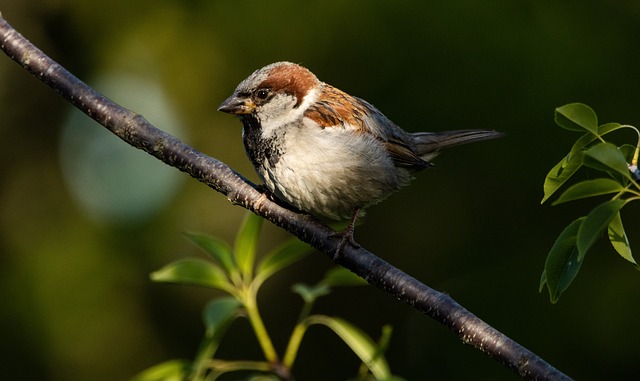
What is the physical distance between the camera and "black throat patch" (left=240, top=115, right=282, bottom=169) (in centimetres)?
285

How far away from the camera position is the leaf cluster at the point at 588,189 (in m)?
1.33

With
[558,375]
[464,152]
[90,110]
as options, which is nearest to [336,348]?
[464,152]

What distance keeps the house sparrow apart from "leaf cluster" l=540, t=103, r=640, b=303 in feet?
4.24

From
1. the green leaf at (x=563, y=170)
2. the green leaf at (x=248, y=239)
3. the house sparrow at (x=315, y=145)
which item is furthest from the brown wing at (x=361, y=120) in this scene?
the green leaf at (x=563, y=170)

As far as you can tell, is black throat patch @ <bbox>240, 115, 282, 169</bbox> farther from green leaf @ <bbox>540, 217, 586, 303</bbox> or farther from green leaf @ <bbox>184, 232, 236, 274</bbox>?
green leaf @ <bbox>540, 217, 586, 303</bbox>

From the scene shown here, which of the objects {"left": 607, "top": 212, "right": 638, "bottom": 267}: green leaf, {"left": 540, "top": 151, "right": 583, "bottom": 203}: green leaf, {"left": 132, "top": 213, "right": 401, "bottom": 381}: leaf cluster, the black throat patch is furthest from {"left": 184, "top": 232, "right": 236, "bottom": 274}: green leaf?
{"left": 607, "top": 212, "right": 638, "bottom": 267}: green leaf

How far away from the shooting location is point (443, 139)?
3686 mm

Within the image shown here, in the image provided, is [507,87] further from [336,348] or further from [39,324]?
[39,324]

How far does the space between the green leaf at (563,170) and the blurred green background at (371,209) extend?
2.53 meters

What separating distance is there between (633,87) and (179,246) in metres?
2.61

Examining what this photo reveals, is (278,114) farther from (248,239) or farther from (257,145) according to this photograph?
(248,239)

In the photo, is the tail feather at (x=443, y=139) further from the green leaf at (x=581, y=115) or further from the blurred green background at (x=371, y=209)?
the green leaf at (x=581, y=115)

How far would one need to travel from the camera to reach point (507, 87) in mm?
4305

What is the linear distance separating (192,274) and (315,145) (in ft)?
2.49
